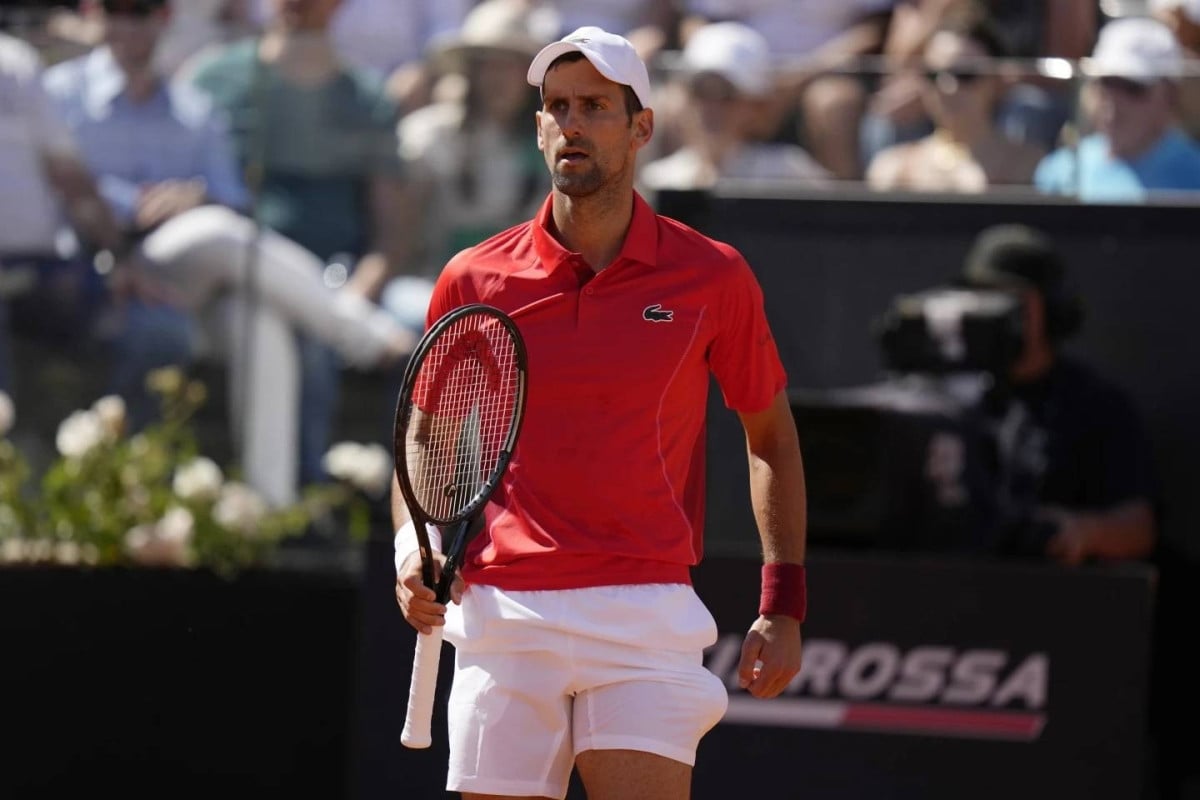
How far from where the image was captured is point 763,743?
562 centimetres

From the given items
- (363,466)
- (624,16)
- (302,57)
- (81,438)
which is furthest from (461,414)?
(624,16)

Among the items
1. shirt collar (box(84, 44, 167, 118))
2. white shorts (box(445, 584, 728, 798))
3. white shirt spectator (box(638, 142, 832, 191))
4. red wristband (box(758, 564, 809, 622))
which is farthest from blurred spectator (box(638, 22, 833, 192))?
white shorts (box(445, 584, 728, 798))

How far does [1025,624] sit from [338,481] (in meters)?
2.63

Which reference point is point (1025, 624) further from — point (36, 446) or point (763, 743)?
point (36, 446)

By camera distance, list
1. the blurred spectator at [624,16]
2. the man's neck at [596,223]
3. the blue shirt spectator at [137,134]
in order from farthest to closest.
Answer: the blurred spectator at [624,16], the blue shirt spectator at [137,134], the man's neck at [596,223]

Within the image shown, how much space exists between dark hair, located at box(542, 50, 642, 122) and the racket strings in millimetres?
510

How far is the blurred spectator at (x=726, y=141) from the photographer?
690cm

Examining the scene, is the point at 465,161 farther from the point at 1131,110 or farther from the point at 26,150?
the point at 1131,110

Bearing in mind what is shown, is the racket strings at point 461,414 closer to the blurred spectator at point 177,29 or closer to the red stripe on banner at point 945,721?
the red stripe on banner at point 945,721

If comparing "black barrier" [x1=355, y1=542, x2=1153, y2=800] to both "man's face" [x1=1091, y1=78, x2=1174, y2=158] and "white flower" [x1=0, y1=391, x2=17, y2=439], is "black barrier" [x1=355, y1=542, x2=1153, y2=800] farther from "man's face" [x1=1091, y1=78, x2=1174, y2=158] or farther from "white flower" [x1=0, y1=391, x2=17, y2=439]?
"white flower" [x1=0, y1=391, x2=17, y2=439]

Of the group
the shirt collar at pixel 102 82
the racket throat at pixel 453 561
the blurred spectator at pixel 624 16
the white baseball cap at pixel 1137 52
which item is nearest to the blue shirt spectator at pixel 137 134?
the shirt collar at pixel 102 82

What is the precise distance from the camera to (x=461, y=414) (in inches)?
151

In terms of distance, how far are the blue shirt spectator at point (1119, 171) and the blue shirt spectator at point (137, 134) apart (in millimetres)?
2958

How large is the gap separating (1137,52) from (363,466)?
3202 millimetres
